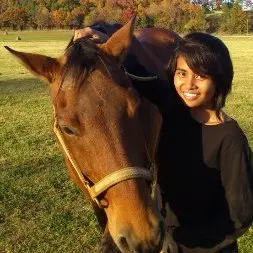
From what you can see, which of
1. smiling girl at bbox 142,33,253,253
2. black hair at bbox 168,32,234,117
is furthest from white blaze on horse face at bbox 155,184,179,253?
black hair at bbox 168,32,234,117

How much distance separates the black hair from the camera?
7.46 feet

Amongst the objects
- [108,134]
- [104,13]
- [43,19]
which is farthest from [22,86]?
[43,19]

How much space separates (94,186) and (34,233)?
7.89 feet

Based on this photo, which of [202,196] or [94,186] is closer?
[94,186]

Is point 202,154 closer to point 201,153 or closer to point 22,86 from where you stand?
point 201,153

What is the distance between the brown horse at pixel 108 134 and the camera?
187cm

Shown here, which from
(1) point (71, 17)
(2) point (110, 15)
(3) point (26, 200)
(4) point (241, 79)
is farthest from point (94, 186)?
(1) point (71, 17)

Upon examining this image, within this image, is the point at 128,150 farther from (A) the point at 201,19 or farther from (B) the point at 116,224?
(A) the point at 201,19

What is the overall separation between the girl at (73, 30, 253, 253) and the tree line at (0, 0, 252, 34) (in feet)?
121

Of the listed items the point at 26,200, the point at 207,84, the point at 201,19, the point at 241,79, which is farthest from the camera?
the point at 201,19

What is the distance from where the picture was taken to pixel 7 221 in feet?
14.3

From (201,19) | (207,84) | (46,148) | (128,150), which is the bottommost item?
(201,19)

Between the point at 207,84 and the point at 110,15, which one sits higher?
the point at 207,84

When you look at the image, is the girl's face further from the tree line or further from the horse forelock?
the tree line
